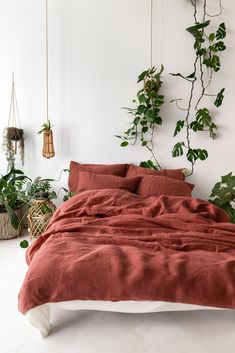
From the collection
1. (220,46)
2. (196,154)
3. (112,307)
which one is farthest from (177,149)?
(112,307)

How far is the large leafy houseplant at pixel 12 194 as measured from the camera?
334 centimetres

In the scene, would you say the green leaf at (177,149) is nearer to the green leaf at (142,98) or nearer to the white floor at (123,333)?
the green leaf at (142,98)

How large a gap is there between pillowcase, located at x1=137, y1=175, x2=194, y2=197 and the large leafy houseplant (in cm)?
124

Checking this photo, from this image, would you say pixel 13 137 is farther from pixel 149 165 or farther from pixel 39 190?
pixel 149 165

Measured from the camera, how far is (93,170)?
346 cm

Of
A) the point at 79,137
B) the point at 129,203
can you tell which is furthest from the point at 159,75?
the point at 129,203

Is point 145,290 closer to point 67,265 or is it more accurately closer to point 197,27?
point 67,265

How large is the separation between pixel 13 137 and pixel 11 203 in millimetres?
703

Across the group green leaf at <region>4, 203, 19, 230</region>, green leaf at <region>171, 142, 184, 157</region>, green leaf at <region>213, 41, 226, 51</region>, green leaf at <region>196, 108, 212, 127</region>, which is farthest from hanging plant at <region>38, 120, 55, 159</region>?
green leaf at <region>213, 41, 226, 51</region>

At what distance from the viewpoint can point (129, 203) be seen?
2.75 meters

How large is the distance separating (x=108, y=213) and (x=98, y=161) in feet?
3.99

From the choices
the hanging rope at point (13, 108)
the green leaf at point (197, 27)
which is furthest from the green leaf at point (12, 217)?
the green leaf at point (197, 27)

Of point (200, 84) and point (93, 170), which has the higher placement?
point (200, 84)

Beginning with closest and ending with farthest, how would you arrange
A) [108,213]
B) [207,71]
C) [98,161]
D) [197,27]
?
[108,213]
[197,27]
[207,71]
[98,161]
